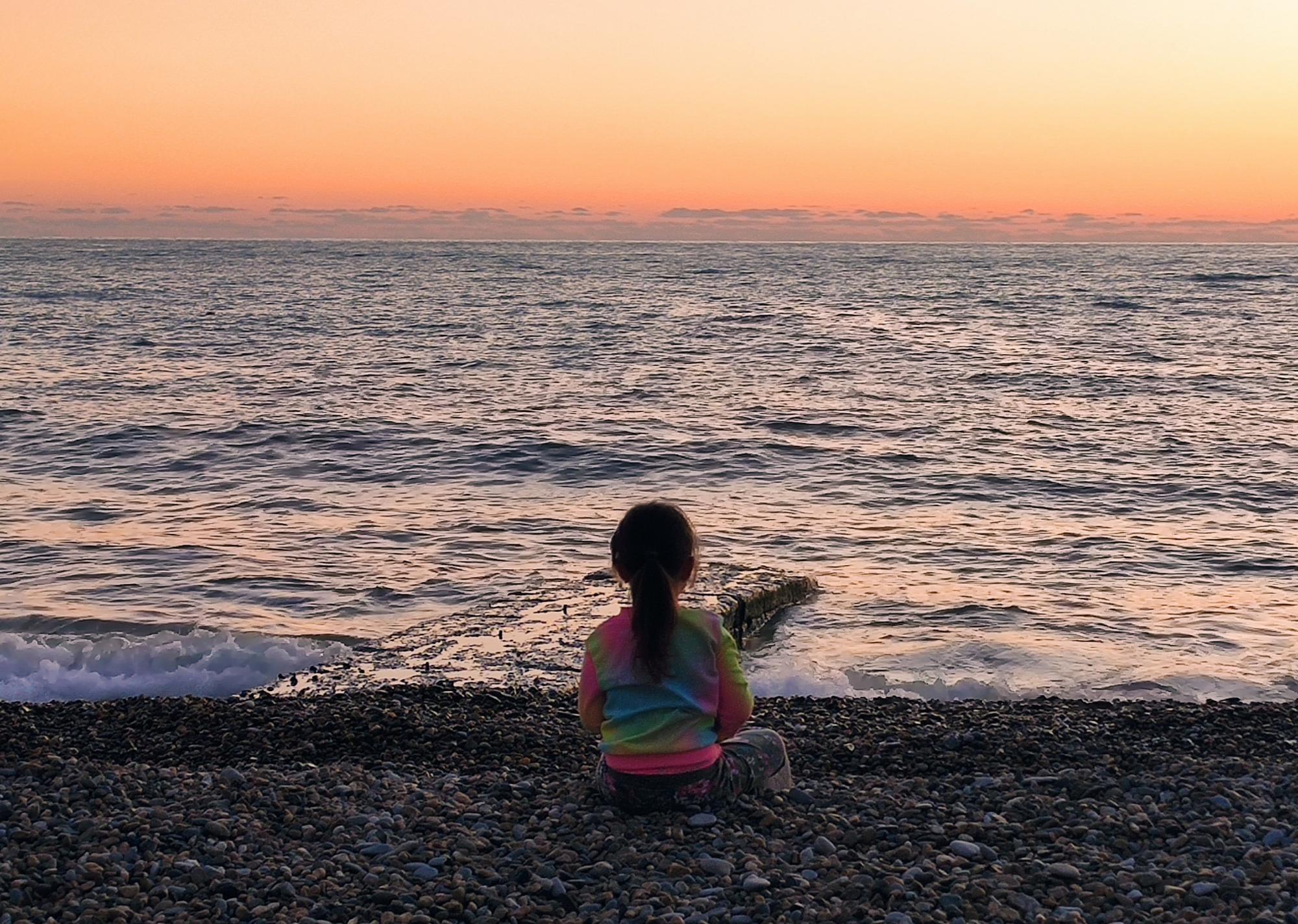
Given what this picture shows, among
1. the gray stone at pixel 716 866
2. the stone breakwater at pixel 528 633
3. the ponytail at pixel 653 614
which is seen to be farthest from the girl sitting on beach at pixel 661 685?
the stone breakwater at pixel 528 633

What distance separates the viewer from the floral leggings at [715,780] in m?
5.45

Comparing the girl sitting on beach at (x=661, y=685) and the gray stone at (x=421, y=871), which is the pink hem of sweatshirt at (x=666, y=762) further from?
the gray stone at (x=421, y=871)

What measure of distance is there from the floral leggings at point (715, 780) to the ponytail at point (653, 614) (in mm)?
504

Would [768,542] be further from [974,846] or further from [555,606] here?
[974,846]

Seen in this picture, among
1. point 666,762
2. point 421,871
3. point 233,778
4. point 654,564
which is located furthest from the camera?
point 233,778

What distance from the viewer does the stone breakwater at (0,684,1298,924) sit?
456cm

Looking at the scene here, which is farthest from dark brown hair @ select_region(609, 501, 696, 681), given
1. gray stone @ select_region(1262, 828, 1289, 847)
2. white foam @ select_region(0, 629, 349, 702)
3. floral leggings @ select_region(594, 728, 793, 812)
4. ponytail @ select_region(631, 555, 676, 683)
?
white foam @ select_region(0, 629, 349, 702)

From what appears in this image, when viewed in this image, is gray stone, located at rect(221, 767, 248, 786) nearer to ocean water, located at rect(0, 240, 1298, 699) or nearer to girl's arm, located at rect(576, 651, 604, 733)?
girl's arm, located at rect(576, 651, 604, 733)

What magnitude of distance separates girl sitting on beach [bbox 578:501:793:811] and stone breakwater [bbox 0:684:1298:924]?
0.15 meters

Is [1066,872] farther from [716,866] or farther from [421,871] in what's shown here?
[421,871]

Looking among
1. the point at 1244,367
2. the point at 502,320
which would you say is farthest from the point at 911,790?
the point at 502,320

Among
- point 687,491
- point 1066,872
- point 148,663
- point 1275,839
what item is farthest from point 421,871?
point 687,491

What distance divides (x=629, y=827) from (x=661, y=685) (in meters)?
0.62

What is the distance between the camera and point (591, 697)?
18.0ft
